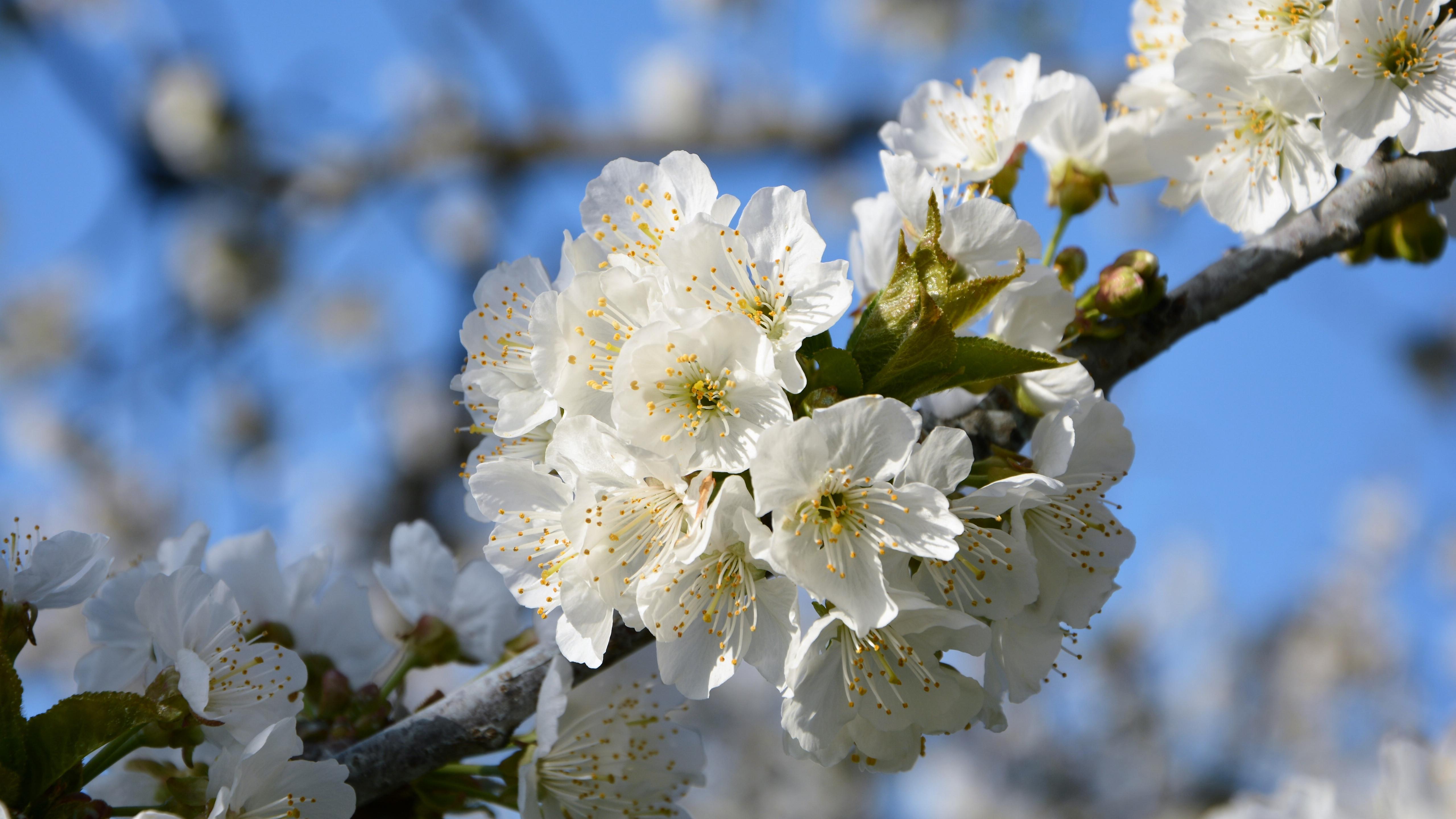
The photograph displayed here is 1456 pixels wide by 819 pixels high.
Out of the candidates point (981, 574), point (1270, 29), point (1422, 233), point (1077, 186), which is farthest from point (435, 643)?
point (1422, 233)

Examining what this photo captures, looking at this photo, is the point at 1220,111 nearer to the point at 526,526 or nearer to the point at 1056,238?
the point at 1056,238

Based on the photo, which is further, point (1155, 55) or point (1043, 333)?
point (1155, 55)

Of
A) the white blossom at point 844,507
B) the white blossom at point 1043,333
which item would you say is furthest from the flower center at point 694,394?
the white blossom at point 1043,333

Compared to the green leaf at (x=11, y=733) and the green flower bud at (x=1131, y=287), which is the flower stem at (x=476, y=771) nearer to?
the green leaf at (x=11, y=733)

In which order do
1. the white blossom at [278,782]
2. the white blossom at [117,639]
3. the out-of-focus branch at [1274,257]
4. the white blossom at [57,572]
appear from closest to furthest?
the white blossom at [278,782], the white blossom at [57,572], the white blossom at [117,639], the out-of-focus branch at [1274,257]

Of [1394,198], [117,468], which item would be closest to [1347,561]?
[1394,198]
